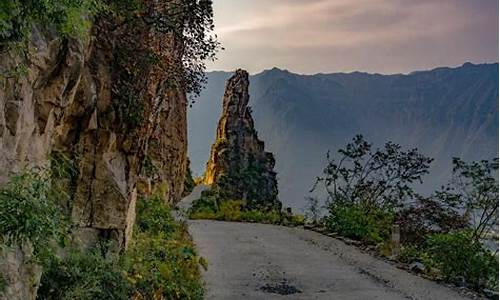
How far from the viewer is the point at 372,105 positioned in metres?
136

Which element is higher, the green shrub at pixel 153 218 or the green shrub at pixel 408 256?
the green shrub at pixel 153 218

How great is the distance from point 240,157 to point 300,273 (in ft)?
83.9

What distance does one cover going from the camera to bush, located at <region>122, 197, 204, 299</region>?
23.8 feet

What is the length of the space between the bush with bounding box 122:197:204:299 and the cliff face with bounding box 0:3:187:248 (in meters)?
0.51

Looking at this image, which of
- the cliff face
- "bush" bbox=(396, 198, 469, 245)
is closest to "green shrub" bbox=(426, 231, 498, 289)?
the cliff face

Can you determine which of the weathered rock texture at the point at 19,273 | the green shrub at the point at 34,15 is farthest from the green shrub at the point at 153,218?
the green shrub at the point at 34,15

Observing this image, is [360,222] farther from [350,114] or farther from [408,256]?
[350,114]

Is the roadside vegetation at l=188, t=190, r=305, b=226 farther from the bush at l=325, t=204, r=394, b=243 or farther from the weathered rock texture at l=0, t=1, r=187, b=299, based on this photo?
the weathered rock texture at l=0, t=1, r=187, b=299

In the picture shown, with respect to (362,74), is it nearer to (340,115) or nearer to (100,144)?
(340,115)

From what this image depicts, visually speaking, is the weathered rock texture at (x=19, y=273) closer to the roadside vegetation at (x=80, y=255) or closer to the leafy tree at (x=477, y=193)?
the roadside vegetation at (x=80, y=255)

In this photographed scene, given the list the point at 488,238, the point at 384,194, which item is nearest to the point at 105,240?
the point at 488,238

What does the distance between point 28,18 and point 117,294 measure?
3.09 metres

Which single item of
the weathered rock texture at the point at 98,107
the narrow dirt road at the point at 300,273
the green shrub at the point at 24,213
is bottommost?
the narrow dirt road at the point at 300,273

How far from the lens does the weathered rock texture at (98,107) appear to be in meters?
4.88
